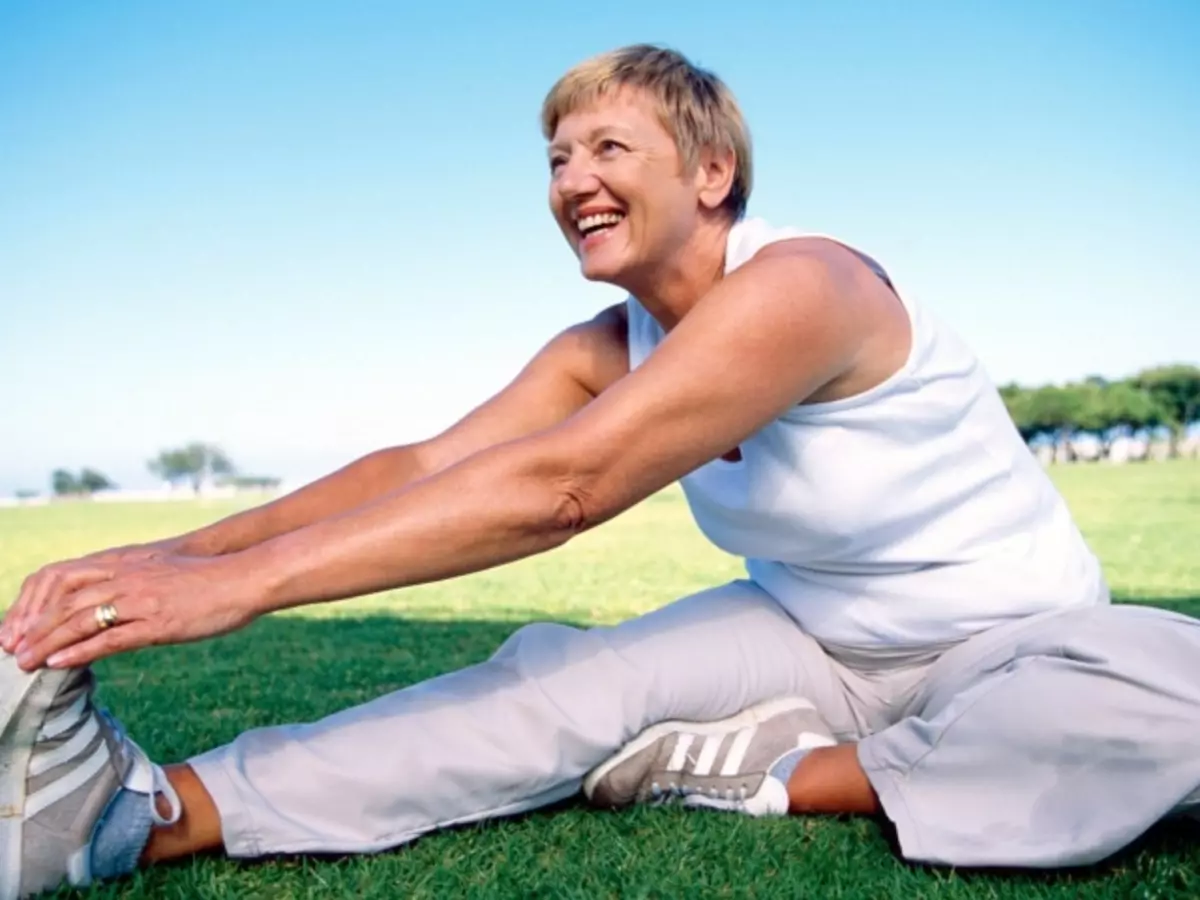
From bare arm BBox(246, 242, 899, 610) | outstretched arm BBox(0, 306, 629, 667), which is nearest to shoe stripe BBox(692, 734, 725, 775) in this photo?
bare arm BBox(246, 242, 899, 610)

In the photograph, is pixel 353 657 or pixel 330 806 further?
pixel 353 657

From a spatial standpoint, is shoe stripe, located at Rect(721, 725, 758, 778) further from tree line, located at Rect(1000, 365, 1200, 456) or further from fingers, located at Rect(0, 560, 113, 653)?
tree line, located at Rect(1000, 365, 1200, 456)

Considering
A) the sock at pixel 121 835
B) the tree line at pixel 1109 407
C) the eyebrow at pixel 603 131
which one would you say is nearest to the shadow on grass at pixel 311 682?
the sock at pixel 121 835

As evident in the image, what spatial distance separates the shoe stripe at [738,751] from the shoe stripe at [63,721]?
1.11 m

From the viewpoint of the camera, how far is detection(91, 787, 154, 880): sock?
1850 millimetres

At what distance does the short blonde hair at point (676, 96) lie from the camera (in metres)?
2.35

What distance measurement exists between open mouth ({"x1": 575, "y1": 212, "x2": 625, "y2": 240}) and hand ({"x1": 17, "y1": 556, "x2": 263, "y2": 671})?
3.33 feet

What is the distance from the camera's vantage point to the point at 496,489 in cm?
177

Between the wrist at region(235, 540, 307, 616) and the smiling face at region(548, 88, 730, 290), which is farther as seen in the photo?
the smiling face at region(548, 88, 730, 290)

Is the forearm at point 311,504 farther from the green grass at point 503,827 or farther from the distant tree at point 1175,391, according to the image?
the distant tree at point 1175,391

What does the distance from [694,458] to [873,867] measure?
0.72 metres

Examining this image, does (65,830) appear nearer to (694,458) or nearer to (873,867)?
(694,458)

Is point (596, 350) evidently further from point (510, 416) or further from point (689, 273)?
point (689, 273)

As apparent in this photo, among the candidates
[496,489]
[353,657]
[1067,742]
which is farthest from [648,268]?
[353,657]
